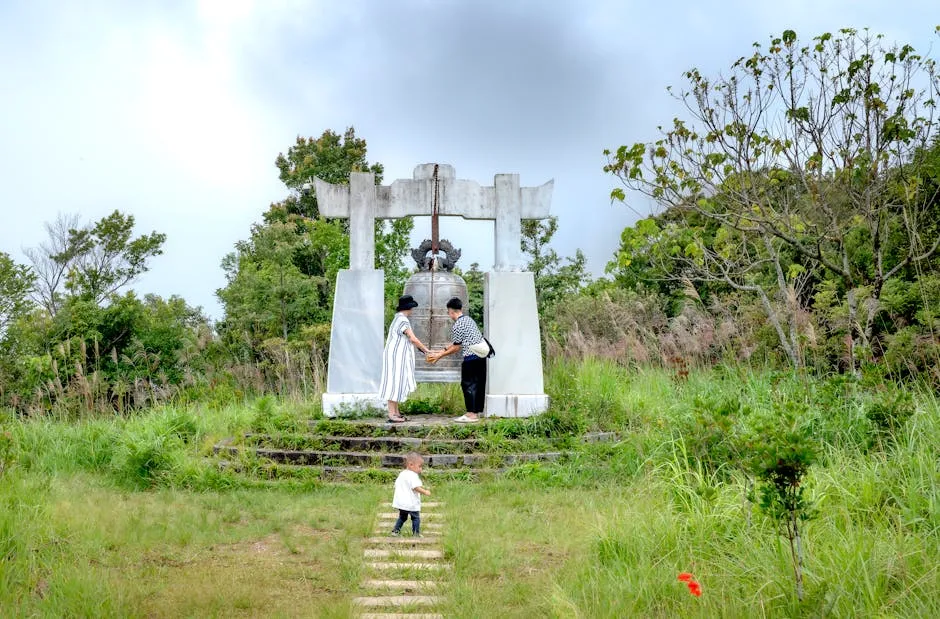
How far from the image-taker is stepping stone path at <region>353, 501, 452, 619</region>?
180 inches

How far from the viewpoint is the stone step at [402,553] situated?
569cm

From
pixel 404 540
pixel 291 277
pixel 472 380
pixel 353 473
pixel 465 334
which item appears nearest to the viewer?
pixel 404 540

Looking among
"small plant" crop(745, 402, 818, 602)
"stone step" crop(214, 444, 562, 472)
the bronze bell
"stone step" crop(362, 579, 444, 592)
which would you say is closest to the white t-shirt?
"stone step" crop(362, 579, 444, 592)

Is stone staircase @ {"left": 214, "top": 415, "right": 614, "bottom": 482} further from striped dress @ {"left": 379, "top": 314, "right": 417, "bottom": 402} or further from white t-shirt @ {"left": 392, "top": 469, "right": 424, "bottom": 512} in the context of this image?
white t-shirt @ {"left": 392, "top": 469, "right": 424, "bottom": 512}

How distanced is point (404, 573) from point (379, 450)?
403 cm

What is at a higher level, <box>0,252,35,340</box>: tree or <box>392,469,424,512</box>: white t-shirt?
<box>0,252,35,340</box>: tree

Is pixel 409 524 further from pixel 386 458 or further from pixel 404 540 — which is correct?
pixel 386 458

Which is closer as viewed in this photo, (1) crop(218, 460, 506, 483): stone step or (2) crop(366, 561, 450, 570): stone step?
(2) crop(366, 561, 450, 570): stone step

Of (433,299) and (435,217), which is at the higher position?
(435,217)

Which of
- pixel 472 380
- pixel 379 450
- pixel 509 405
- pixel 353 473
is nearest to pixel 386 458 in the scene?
pixel 379 450

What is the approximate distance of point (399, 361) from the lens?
9945 mm

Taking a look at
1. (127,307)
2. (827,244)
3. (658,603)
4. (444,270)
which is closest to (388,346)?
(444,270)

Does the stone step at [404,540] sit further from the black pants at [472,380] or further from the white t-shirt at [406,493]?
the black pants at [472,380]

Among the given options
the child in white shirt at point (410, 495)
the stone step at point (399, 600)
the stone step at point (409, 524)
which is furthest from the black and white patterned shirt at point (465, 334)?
the stone step at point (399, 600)
